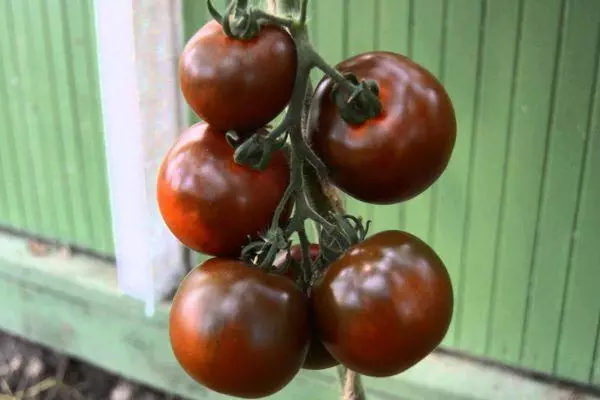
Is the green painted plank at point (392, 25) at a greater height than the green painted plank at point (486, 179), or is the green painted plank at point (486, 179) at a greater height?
the green painted plank at point (392, 25)

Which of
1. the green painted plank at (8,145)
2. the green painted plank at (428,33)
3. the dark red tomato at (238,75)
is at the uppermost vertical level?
the dark red tomato at (238,75)

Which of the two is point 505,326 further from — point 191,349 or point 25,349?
point 25,349

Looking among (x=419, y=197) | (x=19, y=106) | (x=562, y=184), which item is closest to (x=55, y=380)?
(x=19, y=106)

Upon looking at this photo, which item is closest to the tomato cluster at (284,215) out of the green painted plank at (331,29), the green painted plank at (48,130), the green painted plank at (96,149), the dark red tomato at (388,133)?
the dark red tomato at (388,133)

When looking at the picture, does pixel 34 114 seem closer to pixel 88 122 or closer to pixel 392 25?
pixel 88 122

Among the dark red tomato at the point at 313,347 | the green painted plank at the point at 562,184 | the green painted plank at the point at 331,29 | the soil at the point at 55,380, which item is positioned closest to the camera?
the dark red tomato at the point at 313,347

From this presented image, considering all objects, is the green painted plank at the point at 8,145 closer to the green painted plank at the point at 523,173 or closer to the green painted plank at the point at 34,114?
the green painted plank at the point at 34,114
